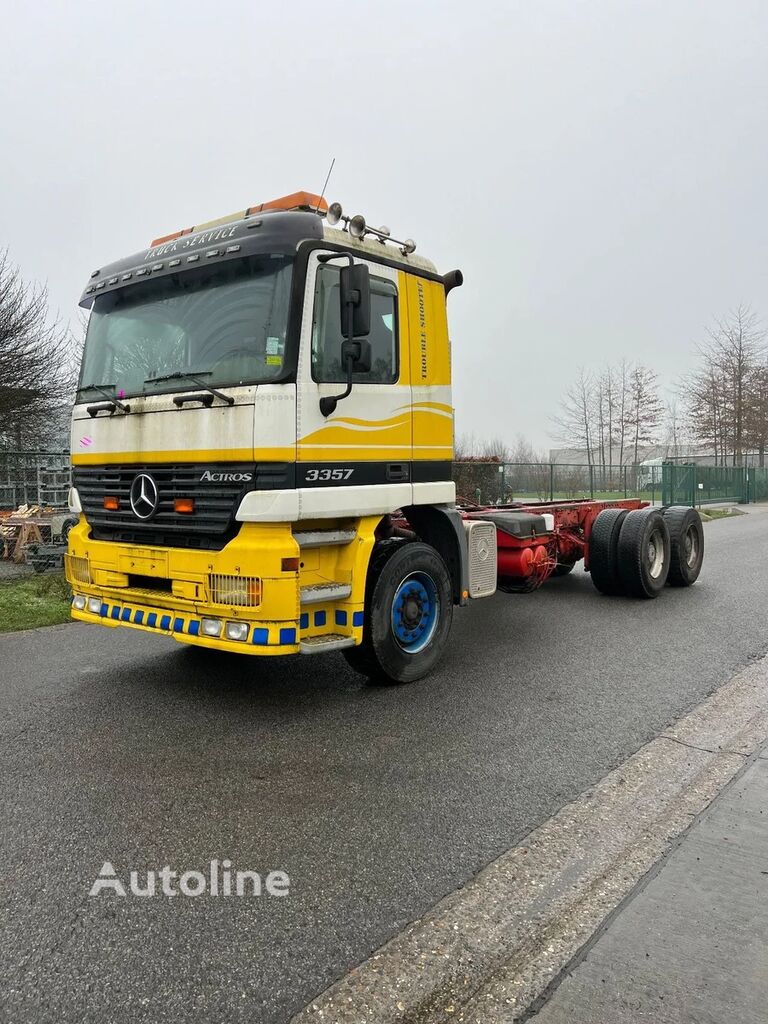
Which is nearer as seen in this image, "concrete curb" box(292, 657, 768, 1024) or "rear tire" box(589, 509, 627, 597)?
Answer: "concrete curb" box(292, 657, 768, 1024)

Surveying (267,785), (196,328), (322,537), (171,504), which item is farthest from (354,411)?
(267,785)

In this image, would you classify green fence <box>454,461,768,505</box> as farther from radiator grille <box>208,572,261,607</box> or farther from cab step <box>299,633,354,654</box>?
radiator grille <box>208,572,261,607</box>

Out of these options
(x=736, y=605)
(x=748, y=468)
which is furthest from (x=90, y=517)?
(x=748, y=468)

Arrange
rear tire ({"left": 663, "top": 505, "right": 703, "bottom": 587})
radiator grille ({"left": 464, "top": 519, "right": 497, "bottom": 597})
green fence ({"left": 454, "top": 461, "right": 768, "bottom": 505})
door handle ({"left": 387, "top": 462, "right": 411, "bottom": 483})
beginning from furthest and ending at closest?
green fence ({"left": 454, "top": 461, "right": 768, "bottom": 505}) < rear tire ({"left": 663, "top": 505, "right": 703, "bottom": 587}) < radiator grille ({"left": 464, "top": 519, "right": 497, "bottom": 597}) < door handle ({"left": 387, "top": 462, "right": 411, "bottom": 483})

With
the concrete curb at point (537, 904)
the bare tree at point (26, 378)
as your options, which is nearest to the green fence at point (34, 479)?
the bare tree at point (26, 378)

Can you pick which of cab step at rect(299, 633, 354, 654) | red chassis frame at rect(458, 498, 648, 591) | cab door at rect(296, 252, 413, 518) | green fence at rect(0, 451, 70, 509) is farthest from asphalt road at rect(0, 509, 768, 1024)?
green fence at rect(0, 451, 70, 509)

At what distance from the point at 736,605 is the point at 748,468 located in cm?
3100

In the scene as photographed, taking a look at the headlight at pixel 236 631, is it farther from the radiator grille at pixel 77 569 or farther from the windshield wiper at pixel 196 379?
the radiator grille at pixel 77 569

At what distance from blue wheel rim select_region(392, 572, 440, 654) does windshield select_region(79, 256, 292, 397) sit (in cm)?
188

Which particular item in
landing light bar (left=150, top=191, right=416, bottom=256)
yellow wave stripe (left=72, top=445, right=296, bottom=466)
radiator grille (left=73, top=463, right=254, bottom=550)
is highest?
landing light bar (left=150, top=191, right=416, bottom=256)

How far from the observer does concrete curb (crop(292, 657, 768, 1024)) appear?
228 centimetres

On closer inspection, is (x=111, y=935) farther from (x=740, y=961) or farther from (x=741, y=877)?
(x=741, y=877)

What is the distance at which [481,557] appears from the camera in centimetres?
633

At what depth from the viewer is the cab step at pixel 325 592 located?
4652 millimetres
